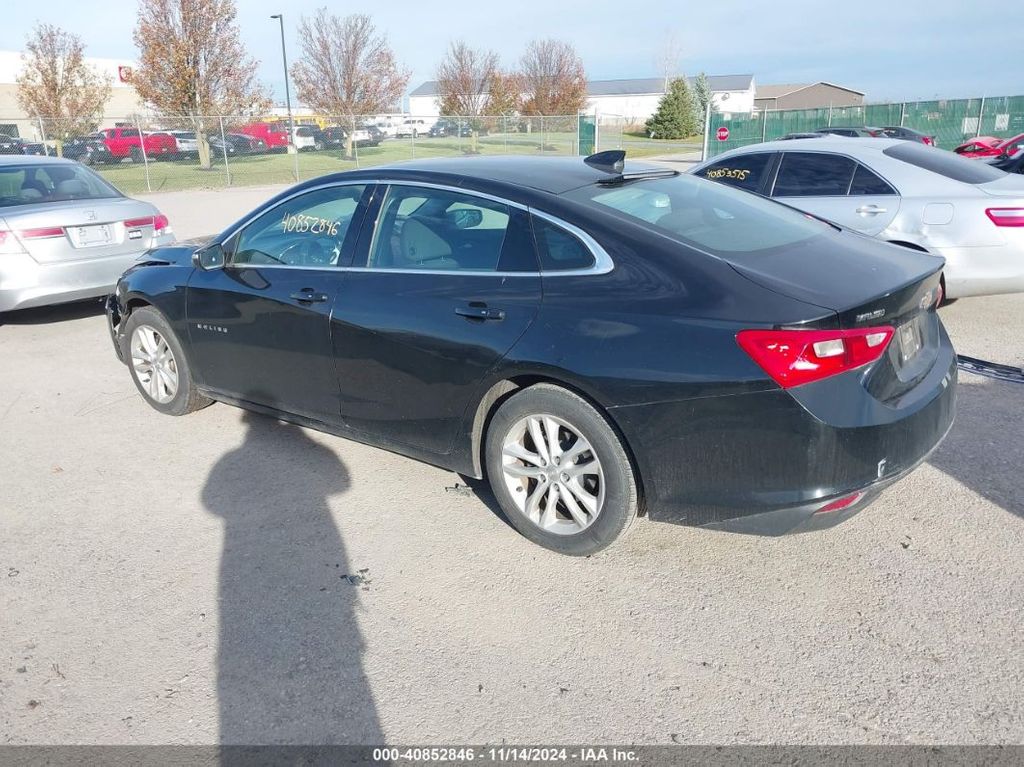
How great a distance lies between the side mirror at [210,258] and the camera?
4.70 meters

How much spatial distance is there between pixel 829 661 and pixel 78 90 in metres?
40.2

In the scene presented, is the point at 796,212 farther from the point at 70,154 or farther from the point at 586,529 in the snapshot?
the point at 70,154

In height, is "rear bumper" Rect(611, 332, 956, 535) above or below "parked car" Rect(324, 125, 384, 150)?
below

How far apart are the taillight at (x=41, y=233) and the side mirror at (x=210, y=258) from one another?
3239mm

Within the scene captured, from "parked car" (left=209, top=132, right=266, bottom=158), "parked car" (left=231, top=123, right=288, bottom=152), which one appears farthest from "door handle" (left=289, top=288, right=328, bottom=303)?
"parked car" (left=231, top=123, right=288, bottom=152)

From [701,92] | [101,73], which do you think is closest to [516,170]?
[101,73]

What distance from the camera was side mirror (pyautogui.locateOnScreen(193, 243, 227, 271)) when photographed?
4.70 metres

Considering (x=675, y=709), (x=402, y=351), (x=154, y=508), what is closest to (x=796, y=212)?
(x=402, y=351)

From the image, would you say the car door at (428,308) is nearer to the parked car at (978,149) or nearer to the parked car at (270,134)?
the parked car at (978,149)

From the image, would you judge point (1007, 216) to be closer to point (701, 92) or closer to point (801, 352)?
point (801, 352)

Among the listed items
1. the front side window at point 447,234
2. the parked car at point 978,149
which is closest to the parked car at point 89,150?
the parked car at point 978,149

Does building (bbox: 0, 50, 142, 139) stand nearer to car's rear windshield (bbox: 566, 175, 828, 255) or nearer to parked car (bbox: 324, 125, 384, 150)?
parked car (bbox: 324, 125, 384, 150)

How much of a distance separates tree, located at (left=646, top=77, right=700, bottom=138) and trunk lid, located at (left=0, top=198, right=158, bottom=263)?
5190 cm

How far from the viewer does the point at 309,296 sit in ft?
13.6
